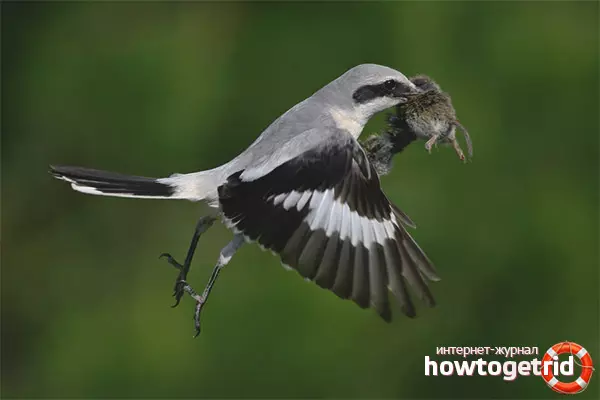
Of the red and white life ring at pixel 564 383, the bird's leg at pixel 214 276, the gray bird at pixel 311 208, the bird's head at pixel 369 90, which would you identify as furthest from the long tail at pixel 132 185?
the red and white life ring at pixel 564 383

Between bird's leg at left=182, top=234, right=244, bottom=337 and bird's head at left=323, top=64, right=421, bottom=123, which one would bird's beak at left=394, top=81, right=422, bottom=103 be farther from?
bird's leg at left=182, top=234, right=244, bottom=337

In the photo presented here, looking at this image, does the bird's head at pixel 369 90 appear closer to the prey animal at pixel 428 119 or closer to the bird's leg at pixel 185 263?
the prey animal at pixel 428 119

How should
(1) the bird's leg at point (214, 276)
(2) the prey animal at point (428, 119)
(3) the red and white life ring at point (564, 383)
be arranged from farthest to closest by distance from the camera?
1. (3) the red and white life ring at point (564, 383)
2. (2) the prey animal at point (428, 119)
3. (1) the bird's leg at point (214, 276)

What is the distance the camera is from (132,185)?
1856mm

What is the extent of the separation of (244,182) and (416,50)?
1.76 metres

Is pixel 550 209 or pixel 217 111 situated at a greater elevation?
pixel 217 111

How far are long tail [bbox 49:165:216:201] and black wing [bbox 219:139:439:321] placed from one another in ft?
0.20

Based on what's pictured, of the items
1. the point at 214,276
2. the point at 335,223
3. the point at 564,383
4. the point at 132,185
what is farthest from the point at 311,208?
the point at 564,383

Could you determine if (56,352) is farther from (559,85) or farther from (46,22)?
(559,85)

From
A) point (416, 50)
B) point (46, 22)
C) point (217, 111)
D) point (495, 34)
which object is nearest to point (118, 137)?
point (217, 111)

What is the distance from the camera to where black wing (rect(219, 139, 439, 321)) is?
173 cm

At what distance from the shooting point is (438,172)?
3.23 meters

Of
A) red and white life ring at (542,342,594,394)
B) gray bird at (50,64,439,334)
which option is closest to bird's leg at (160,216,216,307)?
gray bird at (50,64,439,334)

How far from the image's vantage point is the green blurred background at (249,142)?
315 cm
